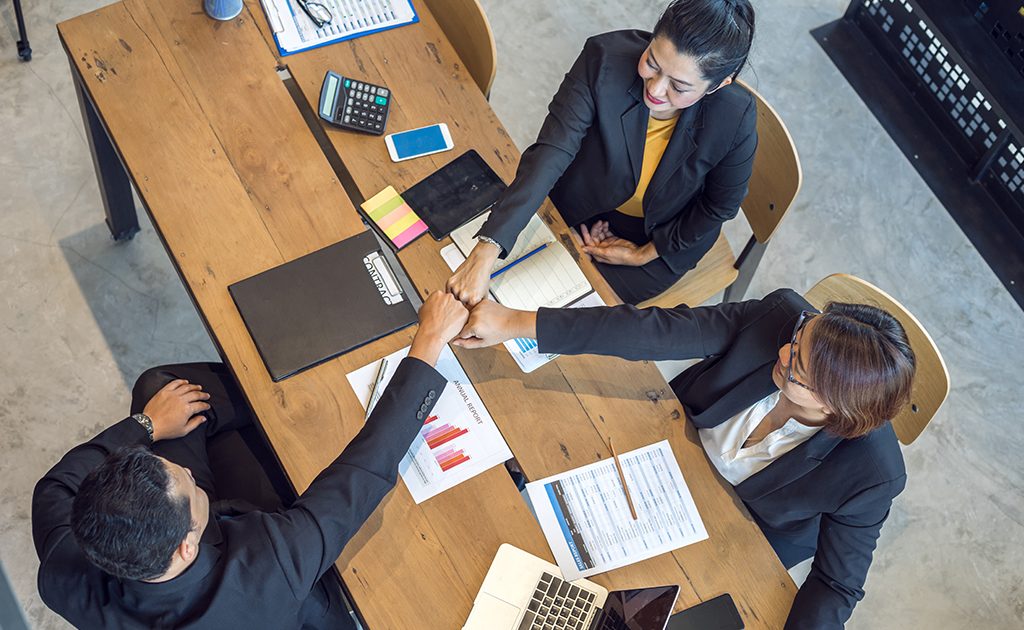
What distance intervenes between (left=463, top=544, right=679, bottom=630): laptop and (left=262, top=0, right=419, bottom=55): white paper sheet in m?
1.41

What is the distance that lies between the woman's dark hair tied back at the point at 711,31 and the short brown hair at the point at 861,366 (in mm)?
596

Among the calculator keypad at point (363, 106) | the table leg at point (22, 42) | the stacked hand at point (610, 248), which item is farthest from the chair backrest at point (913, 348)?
the table leg at point (22, 42)

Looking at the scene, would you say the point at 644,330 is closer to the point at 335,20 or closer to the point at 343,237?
the point at 343,237

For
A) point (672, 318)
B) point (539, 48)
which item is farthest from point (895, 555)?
point (539, 48)

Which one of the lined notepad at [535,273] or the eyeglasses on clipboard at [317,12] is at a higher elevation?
the eyeglasses on clipboard at [317,12]

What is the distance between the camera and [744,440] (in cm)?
179

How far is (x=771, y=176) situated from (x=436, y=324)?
105cm

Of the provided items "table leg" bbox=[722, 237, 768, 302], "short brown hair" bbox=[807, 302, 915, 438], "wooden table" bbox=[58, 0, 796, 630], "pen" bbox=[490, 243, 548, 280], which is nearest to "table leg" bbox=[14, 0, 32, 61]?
"wooden table" bbox=[58, 0, 796, 630]

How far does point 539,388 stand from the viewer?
1.85 metres

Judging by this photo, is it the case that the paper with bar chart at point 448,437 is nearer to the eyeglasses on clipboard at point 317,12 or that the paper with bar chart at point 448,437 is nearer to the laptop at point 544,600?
the laptop at point 544,600

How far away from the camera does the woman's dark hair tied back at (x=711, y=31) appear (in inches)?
65.7

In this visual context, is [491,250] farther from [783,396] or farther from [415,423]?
[783,396]

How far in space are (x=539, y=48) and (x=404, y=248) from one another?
1765mm

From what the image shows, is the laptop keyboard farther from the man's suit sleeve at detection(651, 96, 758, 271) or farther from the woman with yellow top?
the man's suit sleeve at detection(651, 96, 758, 271)
